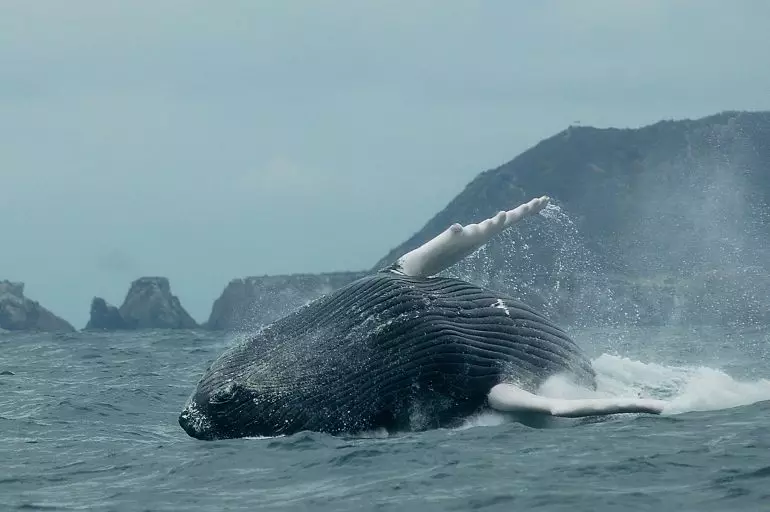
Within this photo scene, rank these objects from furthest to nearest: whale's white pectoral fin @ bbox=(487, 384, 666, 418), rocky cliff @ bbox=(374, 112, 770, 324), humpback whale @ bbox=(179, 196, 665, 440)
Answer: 1. rocky cliff @ bbox=(374, 112, 770, 324)
2. humpback whale @ bbox=(179, 196, 665, 440)
3. whale's white pectoral fin @ bbox=(487, 384, 666, 418)

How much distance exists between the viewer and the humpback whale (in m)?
13.1

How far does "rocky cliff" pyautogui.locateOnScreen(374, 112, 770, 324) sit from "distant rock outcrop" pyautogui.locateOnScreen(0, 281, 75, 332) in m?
26.1

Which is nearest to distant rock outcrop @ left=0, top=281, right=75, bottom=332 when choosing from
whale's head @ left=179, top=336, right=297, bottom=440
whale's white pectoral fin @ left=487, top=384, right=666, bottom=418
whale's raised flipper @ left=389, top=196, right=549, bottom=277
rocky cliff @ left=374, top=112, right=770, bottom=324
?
rocky cliff @ left=374, top=112, right=770, bottom=324

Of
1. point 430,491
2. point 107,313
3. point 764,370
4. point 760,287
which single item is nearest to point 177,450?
point 430,491

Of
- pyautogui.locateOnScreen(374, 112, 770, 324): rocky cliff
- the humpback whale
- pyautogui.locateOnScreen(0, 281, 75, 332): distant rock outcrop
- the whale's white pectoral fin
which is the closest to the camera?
the whale's white pectoral fin

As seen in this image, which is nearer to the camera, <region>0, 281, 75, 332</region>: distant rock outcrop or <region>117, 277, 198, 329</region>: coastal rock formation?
<region>0, 281, 75, 332</region>: distant rock outcrop

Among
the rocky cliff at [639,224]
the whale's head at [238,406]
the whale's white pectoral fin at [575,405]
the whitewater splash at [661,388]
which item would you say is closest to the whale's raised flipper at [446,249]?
the whitewater splash at [661,388]

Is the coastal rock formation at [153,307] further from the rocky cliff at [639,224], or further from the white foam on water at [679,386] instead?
the white foam on water at [679,386]

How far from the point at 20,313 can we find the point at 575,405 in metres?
82.9

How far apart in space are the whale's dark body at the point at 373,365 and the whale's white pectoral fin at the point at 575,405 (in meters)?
0.44

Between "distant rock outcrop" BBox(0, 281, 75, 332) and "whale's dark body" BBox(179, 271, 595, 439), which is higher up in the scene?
"distant rock outcrop" BBox(0, 281, 75, 332)

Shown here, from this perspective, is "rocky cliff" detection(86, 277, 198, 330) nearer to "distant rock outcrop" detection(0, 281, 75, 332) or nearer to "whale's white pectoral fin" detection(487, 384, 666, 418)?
"distant rock outcrop" detection(0, 281, 75, 332)

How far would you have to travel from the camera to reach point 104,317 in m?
99.9

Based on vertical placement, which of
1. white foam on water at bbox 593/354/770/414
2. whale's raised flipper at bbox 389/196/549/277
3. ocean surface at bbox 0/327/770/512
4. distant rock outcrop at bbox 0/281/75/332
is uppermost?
distant rock outcrop at bbox 0/281/75/332
